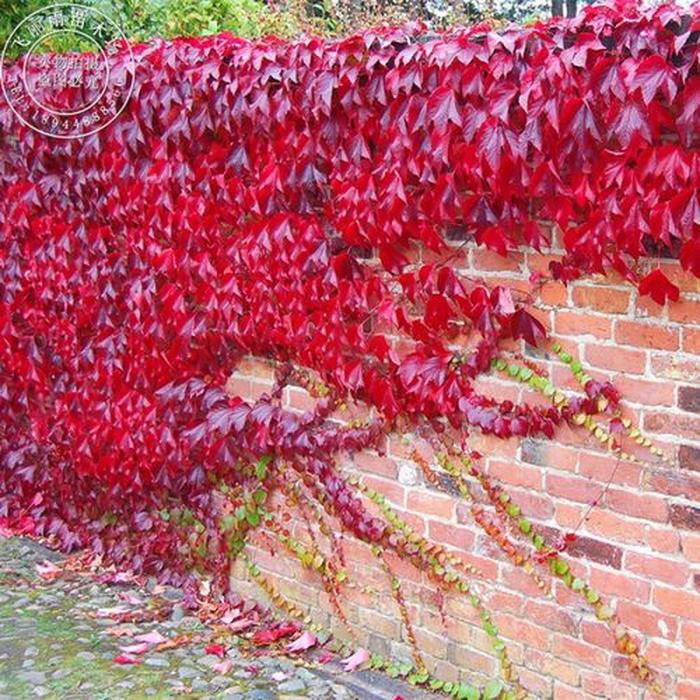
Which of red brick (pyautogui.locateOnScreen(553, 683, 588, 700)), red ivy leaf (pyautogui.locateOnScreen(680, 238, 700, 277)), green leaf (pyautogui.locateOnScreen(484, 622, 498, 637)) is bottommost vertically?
red brick (pyautogui.locateOnScreen(553, 683, 588, 700))

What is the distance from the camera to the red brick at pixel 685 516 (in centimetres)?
286

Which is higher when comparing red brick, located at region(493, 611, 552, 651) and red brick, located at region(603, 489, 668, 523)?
red brick, located at region(603, 489, 668, 523)

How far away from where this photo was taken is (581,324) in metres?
3.06

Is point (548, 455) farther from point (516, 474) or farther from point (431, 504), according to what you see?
point (431, 504)

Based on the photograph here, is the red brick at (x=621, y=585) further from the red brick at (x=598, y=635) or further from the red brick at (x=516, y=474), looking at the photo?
the red brick at (x=516, y=474)

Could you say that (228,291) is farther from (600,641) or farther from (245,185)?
(600,641)

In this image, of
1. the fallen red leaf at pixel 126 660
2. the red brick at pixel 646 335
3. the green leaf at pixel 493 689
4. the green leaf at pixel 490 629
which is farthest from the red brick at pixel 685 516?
the fallen red leaf at pixel 126 660

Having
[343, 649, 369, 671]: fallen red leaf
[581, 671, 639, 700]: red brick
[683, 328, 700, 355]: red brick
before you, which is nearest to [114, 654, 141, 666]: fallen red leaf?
[343, 649, 369, 671]: fallen red leaf

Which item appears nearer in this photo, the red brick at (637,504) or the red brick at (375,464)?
the red brick at (637,504)

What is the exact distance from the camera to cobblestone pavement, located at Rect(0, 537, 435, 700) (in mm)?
3689

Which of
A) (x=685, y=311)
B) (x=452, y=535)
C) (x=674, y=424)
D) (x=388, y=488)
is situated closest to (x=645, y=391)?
(x=674, y=424)

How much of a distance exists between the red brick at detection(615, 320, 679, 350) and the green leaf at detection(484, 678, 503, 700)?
128 cm

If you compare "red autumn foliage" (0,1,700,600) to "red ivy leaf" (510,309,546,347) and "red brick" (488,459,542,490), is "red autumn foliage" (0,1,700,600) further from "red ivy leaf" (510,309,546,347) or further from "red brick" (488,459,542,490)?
"red brick" (488,459,542,490)

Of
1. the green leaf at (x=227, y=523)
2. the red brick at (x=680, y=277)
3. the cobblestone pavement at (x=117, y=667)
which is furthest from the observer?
the green leaf at (x=227, y=523)
